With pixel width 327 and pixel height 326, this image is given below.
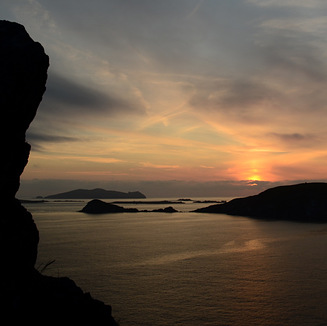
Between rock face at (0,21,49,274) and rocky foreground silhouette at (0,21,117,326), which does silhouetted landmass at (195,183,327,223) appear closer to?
rocky foreground silhouette at (0,21,117,326)

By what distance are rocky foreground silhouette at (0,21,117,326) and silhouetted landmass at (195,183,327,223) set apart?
508 feet

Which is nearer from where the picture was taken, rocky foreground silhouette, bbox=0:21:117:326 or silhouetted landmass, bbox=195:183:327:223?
rocky foreground silhouette, bbox=0:21:117:326

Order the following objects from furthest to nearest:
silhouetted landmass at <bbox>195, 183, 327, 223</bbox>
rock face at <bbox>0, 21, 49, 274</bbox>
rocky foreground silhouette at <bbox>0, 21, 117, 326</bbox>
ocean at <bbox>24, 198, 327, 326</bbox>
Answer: silhouetted landmass at <bbox>195, 183, 327, 223</bbox>
ocean at <bbox>24, 198, 327, 326</bbox>
rock face at <bbox>0, 21, 49, 274</bbox>
rocky foreground silhouette at <bbox>0, 21, 117, 326</bbox>

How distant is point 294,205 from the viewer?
175125mm

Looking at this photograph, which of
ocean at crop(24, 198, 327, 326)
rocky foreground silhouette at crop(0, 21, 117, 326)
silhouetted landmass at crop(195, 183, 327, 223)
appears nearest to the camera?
rocky foreground silhouette at crop(0, 21, 117, 326)

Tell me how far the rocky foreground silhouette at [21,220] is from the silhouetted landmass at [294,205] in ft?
508

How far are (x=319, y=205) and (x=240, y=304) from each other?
513 ft

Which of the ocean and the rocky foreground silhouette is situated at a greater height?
the rocky foreground silhouette

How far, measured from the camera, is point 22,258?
79.4 feet

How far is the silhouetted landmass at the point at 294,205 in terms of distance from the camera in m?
166

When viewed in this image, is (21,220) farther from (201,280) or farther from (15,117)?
(201,280)

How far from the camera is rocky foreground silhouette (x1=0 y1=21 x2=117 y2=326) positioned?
21.4 metres

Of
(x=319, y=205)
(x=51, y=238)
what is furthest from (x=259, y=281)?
(x=319, y=205)

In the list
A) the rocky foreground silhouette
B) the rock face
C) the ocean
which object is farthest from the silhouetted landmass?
the rock face
